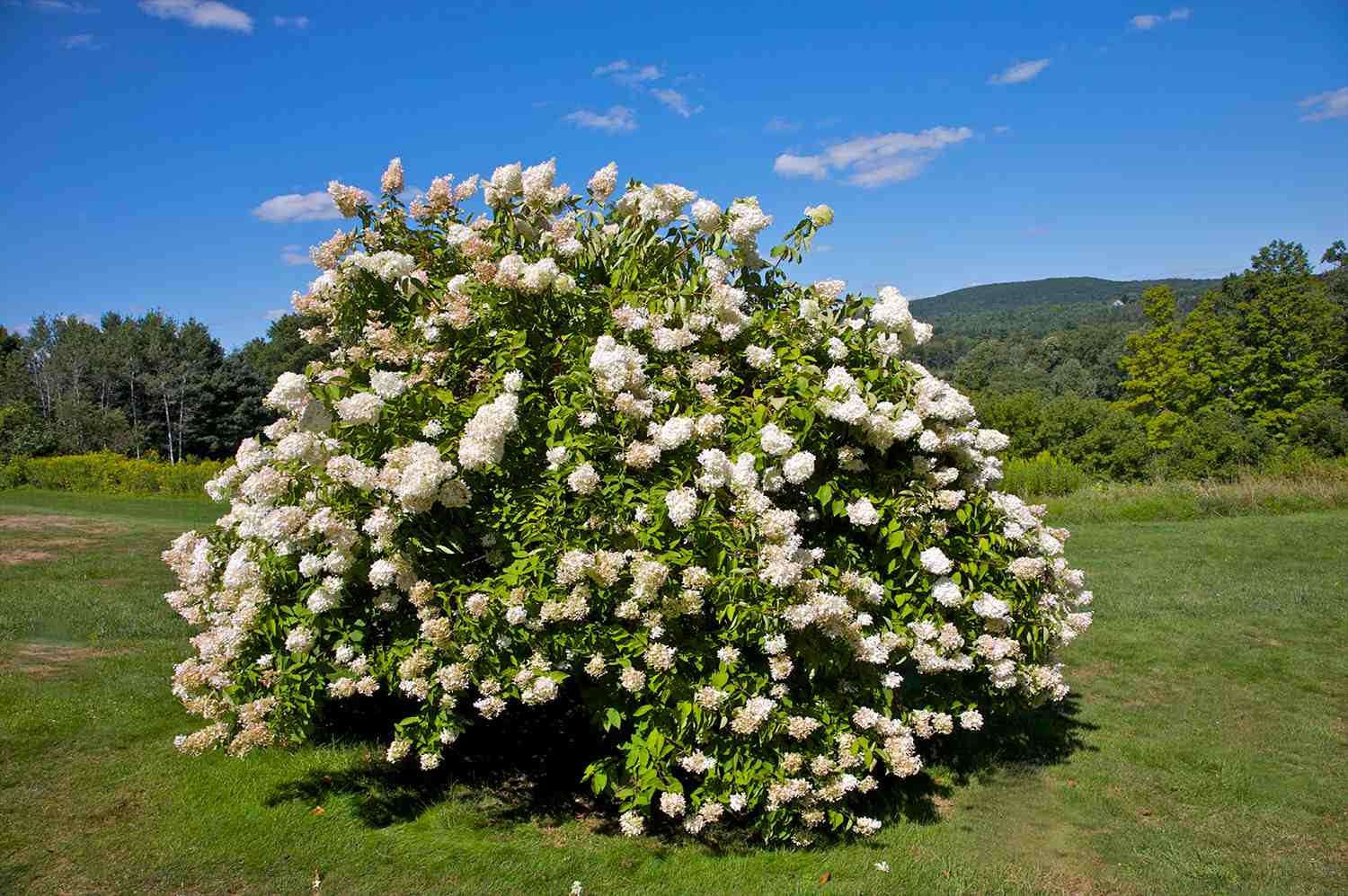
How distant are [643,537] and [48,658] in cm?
605

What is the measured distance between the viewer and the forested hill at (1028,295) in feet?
546

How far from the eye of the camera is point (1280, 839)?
4785mm

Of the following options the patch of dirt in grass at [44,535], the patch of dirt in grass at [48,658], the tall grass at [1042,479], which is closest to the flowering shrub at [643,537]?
the patch of dirt in grass at [48,658]

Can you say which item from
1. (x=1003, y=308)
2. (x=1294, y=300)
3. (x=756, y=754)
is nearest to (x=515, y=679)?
(x=756, y=754)

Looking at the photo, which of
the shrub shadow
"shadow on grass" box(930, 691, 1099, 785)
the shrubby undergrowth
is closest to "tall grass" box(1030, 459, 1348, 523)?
"shadow on grass" box(930, 691, 1099, 785)

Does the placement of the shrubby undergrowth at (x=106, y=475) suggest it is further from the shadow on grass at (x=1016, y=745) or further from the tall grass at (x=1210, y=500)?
the shadow on grass at (x=1016, y=745)

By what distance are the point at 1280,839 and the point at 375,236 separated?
6.60 metres

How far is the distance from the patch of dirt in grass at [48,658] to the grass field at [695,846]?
0.03 metres

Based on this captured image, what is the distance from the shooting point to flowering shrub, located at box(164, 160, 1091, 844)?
4312mm

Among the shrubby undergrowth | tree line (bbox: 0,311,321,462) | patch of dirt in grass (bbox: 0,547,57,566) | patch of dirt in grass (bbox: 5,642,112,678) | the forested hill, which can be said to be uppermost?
the forested hill

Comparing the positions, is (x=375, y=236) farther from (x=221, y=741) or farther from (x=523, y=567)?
(x=221, y=741)

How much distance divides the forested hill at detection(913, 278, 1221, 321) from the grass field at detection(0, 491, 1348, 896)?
515ft

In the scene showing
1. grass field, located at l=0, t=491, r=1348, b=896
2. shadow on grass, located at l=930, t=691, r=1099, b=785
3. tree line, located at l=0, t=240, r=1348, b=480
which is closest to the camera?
grass field, located at l=0, t=491, r=1348, b=896

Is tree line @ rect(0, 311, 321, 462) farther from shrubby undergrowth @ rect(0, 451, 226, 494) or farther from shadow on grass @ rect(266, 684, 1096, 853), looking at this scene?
shadow on grass @ rect(266, 684, 1096, 853)
